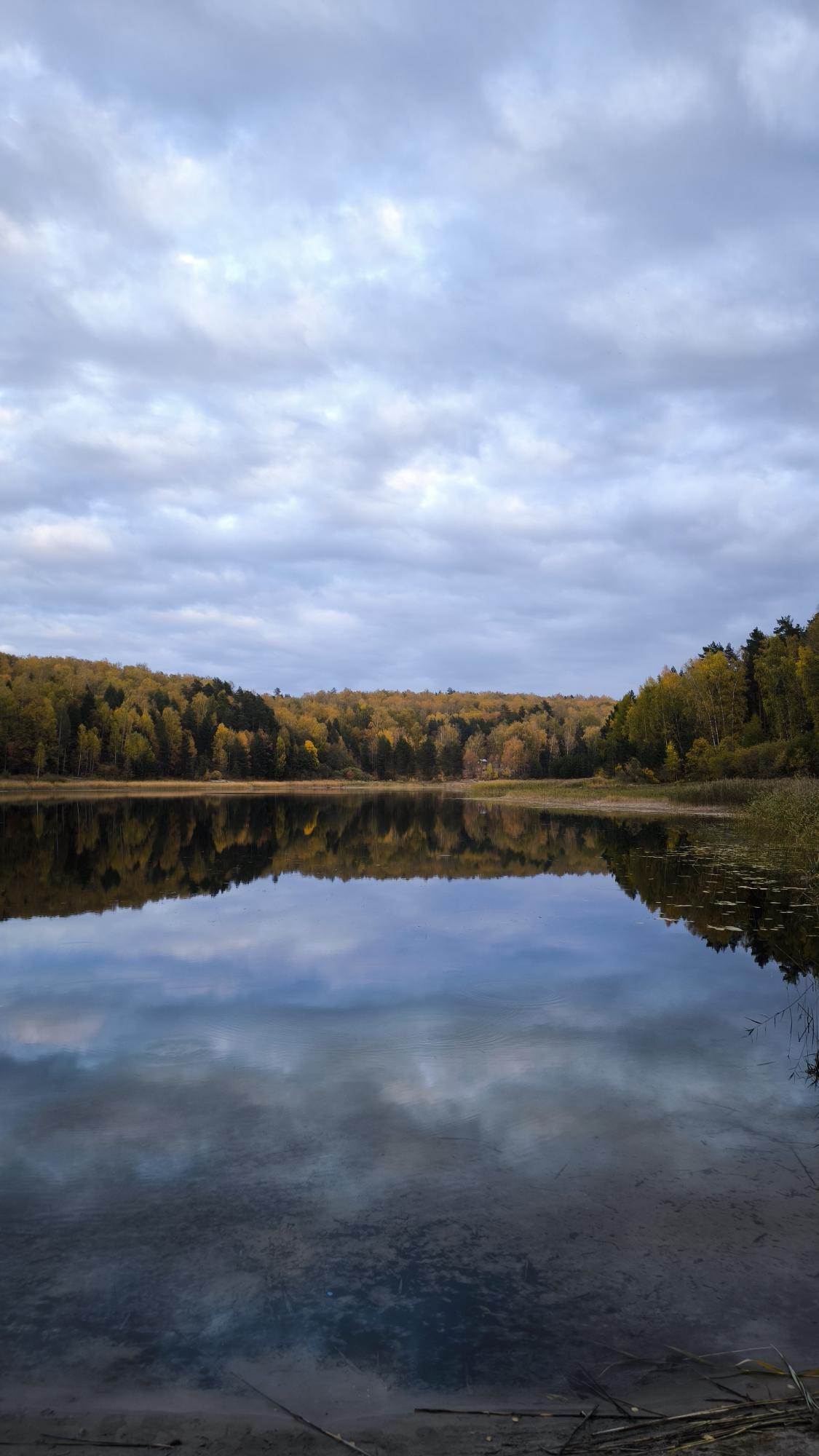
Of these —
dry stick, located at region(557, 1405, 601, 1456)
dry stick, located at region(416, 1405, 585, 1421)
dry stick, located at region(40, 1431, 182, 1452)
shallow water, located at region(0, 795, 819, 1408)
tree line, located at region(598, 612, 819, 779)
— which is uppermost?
tree line, located at region(598, 612, 819, 779)

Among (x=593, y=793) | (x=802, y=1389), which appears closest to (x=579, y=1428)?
(x=802, y=1389)

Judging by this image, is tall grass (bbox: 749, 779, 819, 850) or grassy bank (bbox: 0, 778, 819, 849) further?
grassy bank (bbox: 0, 778, 819, 849)

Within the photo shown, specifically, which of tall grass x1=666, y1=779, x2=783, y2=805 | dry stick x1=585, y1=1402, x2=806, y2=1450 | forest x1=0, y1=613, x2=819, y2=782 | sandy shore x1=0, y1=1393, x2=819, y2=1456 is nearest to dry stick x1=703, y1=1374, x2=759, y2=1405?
dry stick x1=585, y1=1402, x2=806, y2=1450

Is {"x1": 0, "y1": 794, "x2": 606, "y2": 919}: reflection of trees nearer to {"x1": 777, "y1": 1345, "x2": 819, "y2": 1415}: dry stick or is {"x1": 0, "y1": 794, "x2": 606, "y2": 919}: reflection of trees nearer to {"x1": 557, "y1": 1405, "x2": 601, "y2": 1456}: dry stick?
{"x1": 557, "y1": 1405, "x2": 601, "y2": 1456}: dry stick

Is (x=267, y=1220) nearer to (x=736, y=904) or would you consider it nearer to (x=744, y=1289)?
(x=744, y=1289)

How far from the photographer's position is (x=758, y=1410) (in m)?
3.41

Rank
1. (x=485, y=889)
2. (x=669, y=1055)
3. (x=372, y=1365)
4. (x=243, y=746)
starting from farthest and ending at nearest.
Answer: (x=243, y=746)
(x=485, y=889)
(x=669, y=1055)
(x=372, y=1365)

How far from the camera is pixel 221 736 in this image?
415 ft

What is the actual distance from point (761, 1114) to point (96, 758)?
108 metres

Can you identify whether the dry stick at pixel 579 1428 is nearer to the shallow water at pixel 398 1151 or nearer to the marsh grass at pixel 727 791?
the shallow water at pixel 398 1151

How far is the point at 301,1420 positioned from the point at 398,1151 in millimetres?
2559

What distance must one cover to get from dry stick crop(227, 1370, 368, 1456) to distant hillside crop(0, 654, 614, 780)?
326 feet

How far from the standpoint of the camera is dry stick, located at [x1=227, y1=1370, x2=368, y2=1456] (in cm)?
324

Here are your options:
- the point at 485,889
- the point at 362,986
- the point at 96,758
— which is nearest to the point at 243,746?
the point at 96,758
